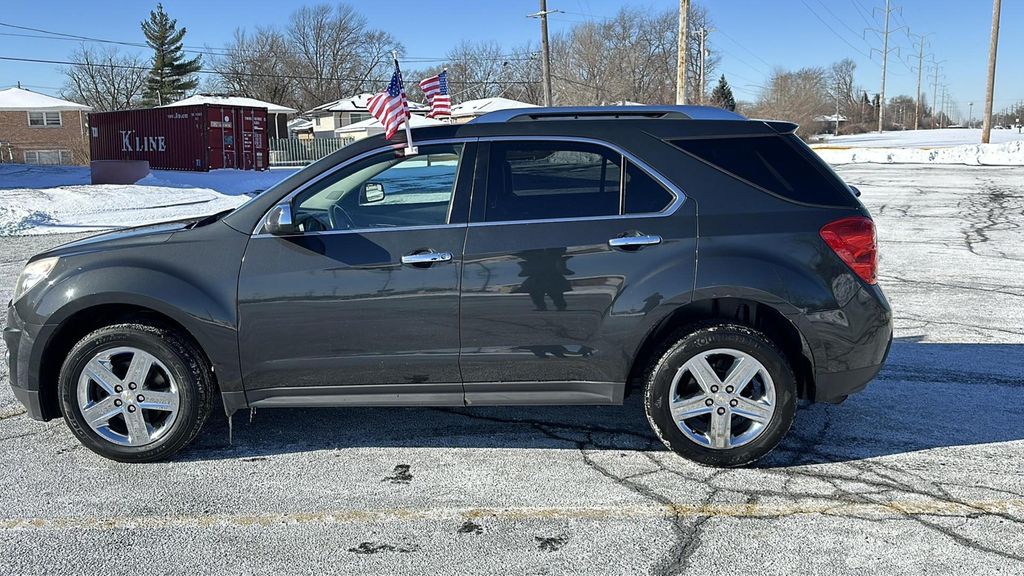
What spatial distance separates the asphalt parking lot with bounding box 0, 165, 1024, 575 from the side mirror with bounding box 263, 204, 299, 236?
1259 millimetres

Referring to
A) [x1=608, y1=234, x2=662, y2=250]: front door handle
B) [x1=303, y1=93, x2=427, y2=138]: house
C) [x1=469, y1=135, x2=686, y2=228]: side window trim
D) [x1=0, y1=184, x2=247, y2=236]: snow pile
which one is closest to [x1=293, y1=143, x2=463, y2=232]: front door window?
[x1=469, y1=135, x2=686, y2=228]: side window trim

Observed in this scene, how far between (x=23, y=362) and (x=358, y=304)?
6.07 ft

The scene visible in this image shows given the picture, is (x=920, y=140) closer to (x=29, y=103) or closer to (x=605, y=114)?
(x=605, y=114)

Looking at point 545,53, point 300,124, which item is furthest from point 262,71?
point 545,53

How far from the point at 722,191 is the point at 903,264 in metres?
7.67

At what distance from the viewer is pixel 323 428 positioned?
4980 mm

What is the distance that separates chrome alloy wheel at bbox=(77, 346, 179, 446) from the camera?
4324 millimetres

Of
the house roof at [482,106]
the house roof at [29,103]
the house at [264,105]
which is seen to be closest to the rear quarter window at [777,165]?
the house roof at [482,106]

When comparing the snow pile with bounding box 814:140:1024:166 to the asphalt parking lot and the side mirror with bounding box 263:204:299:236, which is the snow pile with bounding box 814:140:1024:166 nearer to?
the asphalt parking lot

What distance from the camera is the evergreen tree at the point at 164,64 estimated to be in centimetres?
7681

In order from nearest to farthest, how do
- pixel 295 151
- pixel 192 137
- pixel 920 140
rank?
pixel 192 137 → pixel 295 151 → pixel 920 140

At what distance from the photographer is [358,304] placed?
13.8ft

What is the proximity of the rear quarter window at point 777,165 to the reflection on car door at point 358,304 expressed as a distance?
1.29m

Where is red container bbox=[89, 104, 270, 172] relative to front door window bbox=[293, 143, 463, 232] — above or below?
above
